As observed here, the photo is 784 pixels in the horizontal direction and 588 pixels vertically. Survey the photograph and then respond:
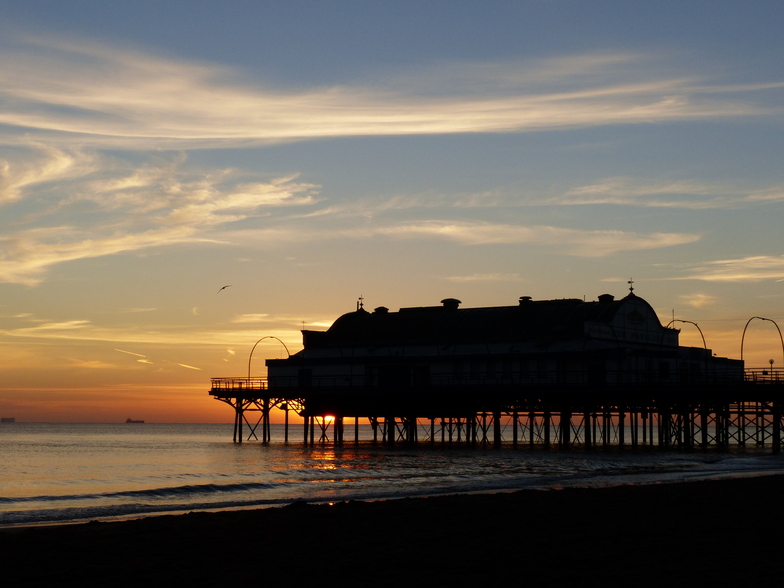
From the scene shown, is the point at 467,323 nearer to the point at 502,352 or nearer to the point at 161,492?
the point at 502,352

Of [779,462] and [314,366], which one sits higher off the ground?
[314,366]

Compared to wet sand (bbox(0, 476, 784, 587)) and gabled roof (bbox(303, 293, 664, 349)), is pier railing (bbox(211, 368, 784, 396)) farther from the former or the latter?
wet sand (bbox(0, 476, 784, 587))

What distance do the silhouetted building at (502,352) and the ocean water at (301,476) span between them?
488 cm

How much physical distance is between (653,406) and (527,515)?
45.2 m

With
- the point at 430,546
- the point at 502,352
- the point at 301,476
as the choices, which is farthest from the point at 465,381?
the point at 430,546

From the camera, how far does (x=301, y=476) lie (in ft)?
141

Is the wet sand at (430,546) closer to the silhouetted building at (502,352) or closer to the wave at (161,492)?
the wave at (161,492)

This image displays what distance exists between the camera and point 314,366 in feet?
239

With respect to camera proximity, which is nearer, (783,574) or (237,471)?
(783,574)

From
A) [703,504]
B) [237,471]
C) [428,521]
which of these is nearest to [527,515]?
[428,521]

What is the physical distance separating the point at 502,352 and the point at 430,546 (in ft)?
161

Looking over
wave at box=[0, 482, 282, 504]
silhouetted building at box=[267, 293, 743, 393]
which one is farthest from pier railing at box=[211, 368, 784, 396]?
wave at box=[0, 482, 282, 504]

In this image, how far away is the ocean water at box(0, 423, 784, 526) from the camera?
31.7m

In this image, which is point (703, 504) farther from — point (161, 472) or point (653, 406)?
point (653, 406)
